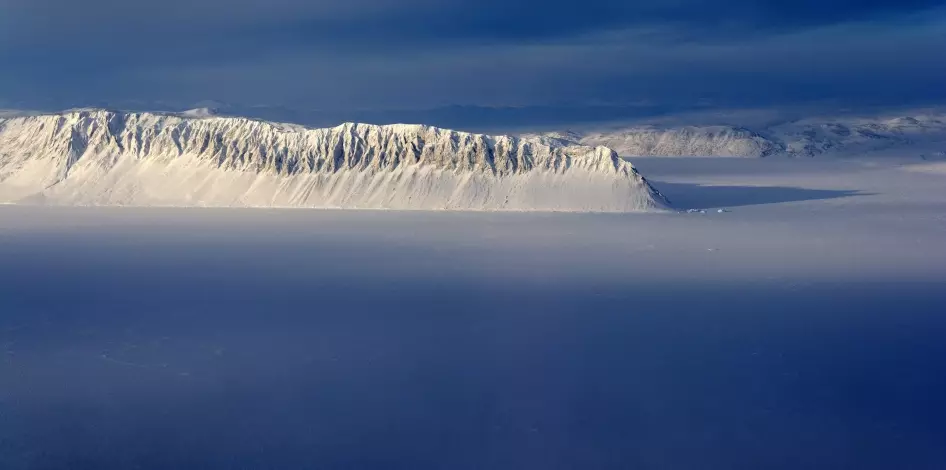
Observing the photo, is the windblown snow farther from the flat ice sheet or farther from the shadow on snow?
the flat ice sheet

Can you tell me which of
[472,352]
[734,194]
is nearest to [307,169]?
[734,194]

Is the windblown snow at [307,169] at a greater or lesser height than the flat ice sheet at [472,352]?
greater

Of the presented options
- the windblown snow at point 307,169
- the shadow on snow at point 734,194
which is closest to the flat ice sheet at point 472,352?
the windblown snow at point 307,169

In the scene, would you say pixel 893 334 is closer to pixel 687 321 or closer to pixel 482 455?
pixel 687 321

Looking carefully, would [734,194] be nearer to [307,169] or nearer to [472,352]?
[307,169]

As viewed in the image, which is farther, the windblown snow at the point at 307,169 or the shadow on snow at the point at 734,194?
the shadow on snow at the point at 734,194

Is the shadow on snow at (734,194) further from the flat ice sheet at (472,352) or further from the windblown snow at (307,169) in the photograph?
the flat ice sheet at (472,352)

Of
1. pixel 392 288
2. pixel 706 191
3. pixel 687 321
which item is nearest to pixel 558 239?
pixel 392 288
